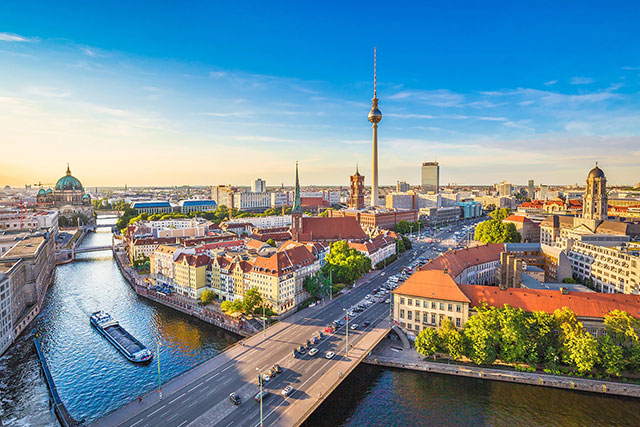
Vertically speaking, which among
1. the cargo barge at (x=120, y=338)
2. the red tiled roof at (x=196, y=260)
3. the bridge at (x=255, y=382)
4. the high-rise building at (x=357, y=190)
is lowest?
the cargo barge at (x=120, y=338)

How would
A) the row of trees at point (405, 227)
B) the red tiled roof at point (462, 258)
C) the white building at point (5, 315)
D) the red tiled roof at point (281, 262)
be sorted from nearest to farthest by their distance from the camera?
the white building at point (5, 315) < the red tiled roof at point (462, 258) < the red tiled roof at point (281, 262) < the row of trees at point (405, 227)

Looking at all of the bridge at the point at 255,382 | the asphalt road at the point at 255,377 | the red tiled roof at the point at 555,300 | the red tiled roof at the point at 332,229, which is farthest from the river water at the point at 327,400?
the red tiled roof at the point at 332,229

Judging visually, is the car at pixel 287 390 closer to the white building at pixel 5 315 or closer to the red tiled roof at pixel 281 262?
the red tiled roof at pixel 281 262

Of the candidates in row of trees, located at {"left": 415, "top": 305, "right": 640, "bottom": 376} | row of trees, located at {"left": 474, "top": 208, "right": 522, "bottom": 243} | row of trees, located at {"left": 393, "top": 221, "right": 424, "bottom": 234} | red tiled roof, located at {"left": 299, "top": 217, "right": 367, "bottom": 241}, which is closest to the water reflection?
row of trees, located at {"left": 415, "top": 305, "right": 640, "bottom": 376}

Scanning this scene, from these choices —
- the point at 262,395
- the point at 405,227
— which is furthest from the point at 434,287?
the point at 405,227

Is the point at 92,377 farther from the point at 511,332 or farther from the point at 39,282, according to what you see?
the point at 511,332

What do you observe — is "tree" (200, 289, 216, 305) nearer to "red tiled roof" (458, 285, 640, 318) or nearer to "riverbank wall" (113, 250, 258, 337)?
"riverbank wall" (113, 250, 258, 337)

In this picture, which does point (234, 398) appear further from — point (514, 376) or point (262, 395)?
point (514, 376)
